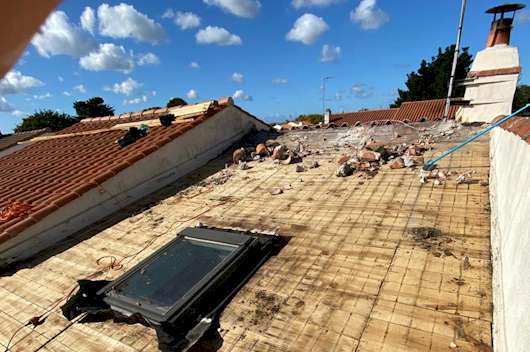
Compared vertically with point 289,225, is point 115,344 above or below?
below

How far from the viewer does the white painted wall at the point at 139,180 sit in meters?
5.88

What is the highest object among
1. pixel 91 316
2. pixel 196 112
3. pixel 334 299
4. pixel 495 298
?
pixel 196 112

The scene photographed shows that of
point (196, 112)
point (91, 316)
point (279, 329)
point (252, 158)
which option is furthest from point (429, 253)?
point (196, 112)

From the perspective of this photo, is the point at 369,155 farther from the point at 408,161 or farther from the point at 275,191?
the point at 275,191

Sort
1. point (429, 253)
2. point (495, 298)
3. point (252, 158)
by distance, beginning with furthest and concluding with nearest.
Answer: point (252, 158) → point (429, 253) → point (495, 298)

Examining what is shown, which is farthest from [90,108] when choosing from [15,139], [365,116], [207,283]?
[207,283]

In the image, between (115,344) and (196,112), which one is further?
(196,112)

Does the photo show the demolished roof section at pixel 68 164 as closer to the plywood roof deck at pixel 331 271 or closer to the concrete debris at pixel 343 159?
the plywood roof deck at pixel 331 271

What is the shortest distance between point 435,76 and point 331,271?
133 ft

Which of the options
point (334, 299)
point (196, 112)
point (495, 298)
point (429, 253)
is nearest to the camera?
point (495, 298)

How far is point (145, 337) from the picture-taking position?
323cm

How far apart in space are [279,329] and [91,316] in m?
2.55

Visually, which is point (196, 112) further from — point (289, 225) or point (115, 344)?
point (115, 344)

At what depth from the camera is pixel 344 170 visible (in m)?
6.51
